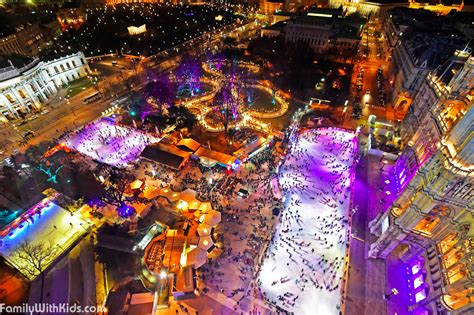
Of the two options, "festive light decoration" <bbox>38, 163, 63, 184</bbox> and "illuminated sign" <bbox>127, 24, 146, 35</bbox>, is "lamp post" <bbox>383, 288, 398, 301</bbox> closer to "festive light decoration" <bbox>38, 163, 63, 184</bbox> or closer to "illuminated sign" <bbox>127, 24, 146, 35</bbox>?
"festive light decoration" <bbox>38, 163, 63, 184</bbox>

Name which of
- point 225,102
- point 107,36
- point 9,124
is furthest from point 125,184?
point 107,36

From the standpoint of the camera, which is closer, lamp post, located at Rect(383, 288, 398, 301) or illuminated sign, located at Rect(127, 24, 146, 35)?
lamp post, located at Rect(383, 288, 398, 301)

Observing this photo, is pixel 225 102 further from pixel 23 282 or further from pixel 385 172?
pixel 23 282

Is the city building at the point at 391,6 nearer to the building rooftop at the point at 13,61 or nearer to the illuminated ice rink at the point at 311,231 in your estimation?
the illuminated ice rink at the point at 311,231

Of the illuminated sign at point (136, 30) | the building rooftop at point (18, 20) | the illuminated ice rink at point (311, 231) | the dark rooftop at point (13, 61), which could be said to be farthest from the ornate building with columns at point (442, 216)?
the building rooftop at point (18, 20)

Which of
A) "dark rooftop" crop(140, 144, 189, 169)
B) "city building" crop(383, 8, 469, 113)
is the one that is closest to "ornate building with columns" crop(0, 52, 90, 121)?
"dark rooftop" crop(140, 144, 189, 169)

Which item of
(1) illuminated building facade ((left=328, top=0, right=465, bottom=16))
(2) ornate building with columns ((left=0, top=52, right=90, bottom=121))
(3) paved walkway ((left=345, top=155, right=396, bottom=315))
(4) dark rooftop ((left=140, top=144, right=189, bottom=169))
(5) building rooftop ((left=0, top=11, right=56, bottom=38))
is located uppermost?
(1) illuminated building facade ((left=328, top=0, right=465, bottom=16))
